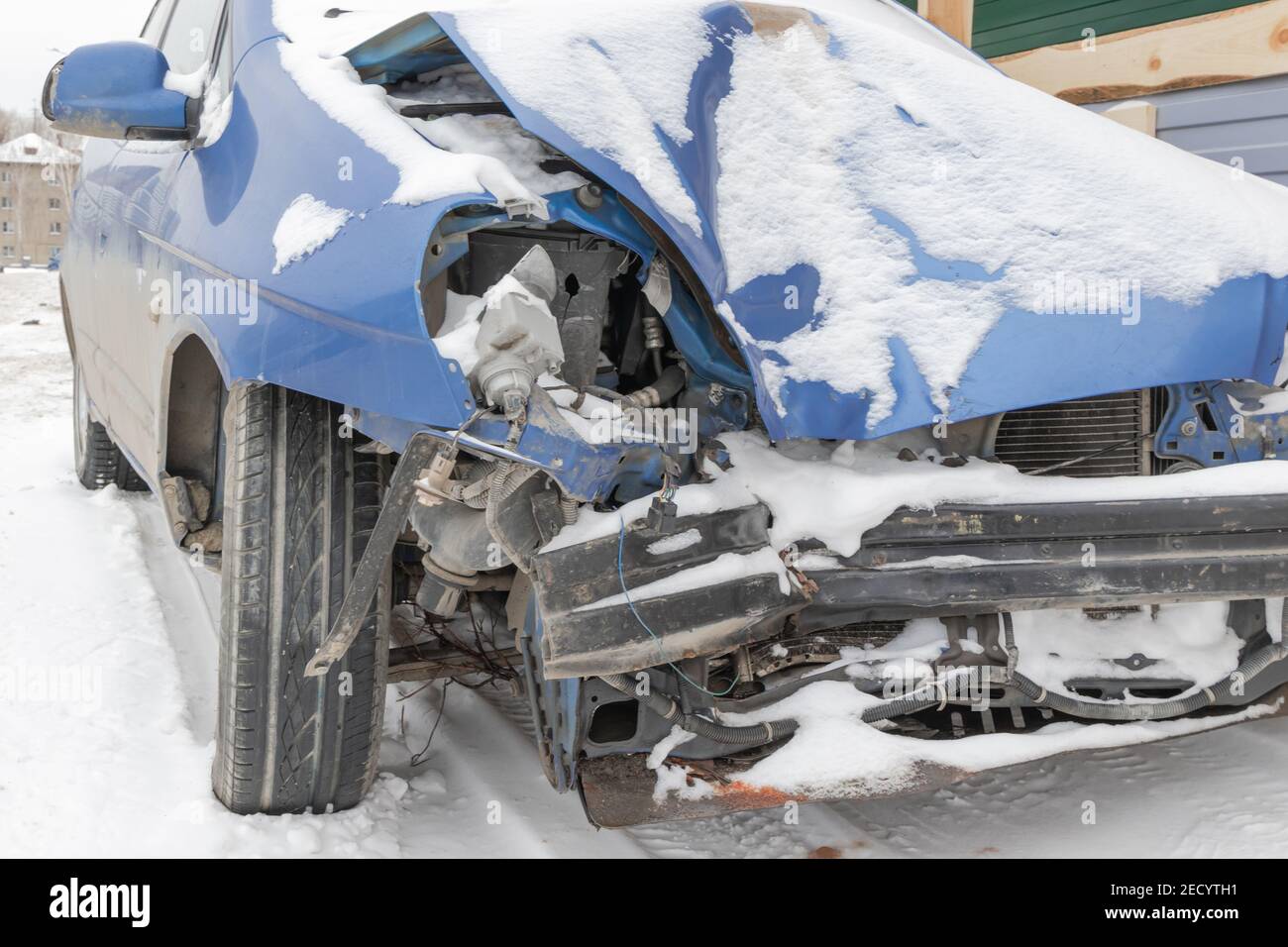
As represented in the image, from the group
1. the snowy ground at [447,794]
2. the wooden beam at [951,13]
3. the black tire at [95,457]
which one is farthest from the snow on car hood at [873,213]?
the wooden beam at [951,13]

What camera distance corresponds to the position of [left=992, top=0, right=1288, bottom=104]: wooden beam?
5504 millimetres

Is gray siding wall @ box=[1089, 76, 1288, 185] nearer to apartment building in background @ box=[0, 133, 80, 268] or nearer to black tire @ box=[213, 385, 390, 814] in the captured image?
black tire @ box=[213, 385, 390, 814]

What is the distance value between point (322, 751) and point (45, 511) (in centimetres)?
318

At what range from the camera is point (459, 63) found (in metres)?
2.36

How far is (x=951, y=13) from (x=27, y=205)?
246 ft

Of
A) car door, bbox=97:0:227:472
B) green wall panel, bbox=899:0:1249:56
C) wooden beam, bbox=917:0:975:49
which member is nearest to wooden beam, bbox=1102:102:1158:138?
green wall panel, bbox=899:0:1249:56

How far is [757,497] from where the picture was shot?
214 centimetres

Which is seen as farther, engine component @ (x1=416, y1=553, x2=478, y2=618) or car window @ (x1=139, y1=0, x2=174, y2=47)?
car window @ (x1=139, y1=0, x2=174, y2=47)

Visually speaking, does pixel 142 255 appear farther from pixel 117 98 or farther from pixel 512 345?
pixel 512 345

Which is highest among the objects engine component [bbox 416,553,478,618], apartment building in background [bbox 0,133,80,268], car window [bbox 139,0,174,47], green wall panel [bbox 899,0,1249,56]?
apartment building in background [bbox 0,133,80,268]

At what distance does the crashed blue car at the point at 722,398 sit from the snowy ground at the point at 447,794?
0.20 meters

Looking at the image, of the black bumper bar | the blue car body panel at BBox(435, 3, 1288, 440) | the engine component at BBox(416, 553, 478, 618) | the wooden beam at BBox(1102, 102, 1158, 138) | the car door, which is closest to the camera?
the black bumper bar
